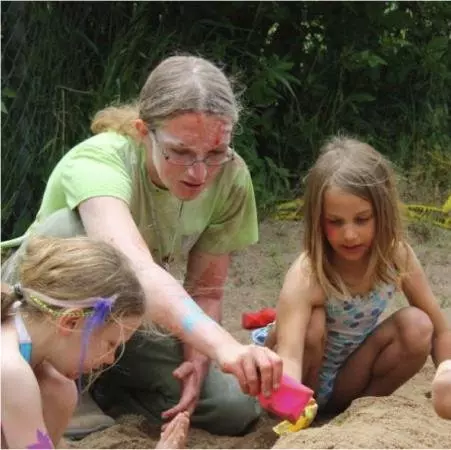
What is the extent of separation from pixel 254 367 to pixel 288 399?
32 centimetres

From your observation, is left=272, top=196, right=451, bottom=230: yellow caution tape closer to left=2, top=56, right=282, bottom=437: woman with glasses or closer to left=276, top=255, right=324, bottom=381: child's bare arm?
left=2, top=56, right=282, bottom=437: woman with glasses

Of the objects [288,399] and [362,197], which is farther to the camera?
[362,197]

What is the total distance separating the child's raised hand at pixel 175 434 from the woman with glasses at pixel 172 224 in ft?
0.60

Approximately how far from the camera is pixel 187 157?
3.09 metres

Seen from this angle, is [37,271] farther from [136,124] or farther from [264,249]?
[264,249]

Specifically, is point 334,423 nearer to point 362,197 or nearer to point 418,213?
point 362,197

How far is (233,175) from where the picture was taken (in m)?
3.47

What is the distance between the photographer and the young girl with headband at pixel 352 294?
339 centimetres

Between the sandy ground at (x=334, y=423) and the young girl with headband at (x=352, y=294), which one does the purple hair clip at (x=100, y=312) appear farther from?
the young girl with headband at (x=352, y=294)

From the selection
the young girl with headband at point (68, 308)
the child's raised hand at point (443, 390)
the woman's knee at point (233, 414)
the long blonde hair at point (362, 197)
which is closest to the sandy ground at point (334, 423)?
the woman's knee at point (233, 414)

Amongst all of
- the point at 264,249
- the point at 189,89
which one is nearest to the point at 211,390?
the point at 189,89

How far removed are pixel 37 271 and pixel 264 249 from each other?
3.02 m

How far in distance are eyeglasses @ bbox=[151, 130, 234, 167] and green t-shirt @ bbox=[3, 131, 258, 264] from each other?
16 centimetres

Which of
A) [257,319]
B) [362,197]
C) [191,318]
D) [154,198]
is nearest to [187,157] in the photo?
[154,198]
